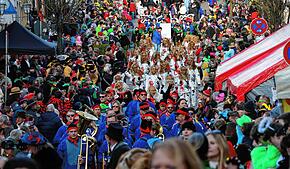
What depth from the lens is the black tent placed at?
23.0 meters

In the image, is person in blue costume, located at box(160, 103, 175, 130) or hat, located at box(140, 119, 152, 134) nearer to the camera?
hat, located at box(140, 119, 152, 134)

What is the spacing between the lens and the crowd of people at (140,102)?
927 cm

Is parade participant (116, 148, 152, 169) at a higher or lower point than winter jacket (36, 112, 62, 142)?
higher

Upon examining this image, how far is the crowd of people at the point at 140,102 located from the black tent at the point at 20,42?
0.91m

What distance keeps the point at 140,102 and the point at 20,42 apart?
4.80 meters

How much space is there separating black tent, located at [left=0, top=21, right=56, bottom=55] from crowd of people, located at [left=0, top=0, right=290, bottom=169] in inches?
36.0

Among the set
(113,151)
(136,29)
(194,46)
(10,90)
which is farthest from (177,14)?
(113,151)

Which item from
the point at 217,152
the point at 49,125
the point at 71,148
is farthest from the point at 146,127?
the point at 217,152

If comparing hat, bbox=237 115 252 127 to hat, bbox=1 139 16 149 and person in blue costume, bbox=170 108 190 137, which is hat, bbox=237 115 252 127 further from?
hat, bbox=1 139 16 149

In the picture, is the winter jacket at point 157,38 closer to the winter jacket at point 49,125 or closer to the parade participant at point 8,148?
the winter jacket at point 49,125

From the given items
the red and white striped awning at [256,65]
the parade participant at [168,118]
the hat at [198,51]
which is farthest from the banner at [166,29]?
the parade participant at [168,118]

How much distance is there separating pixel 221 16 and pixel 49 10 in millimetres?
17532

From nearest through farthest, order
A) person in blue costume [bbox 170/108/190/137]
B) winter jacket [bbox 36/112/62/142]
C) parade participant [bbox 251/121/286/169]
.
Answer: parade participant [bbox 251/121/286/169], person in blue costume [bbox 170/108/190/137], winter jacket [bbox 36/112/62/142]

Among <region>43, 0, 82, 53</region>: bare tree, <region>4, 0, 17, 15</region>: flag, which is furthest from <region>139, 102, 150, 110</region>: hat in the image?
<region>43, 0, 82, 53</region>: bare tree
